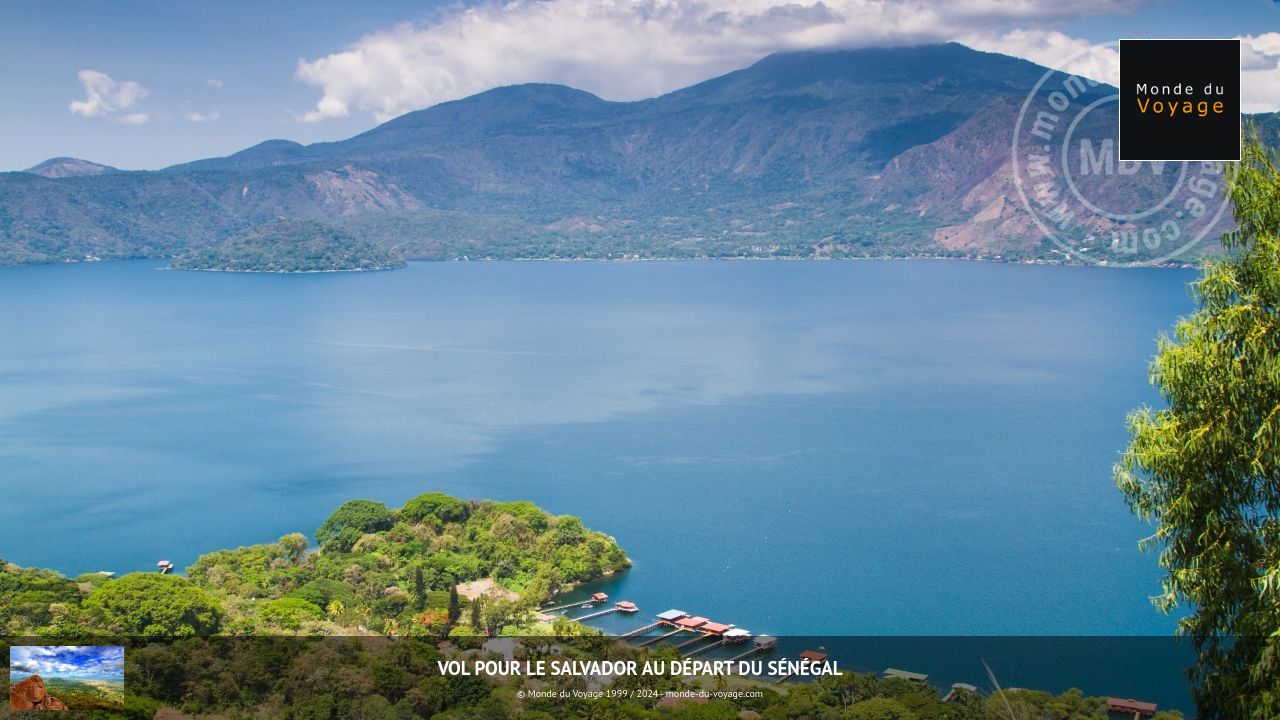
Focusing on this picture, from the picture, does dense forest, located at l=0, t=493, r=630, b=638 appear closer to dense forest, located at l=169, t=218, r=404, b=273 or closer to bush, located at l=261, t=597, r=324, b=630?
bush, located at l=261, t=597, r=324, b=630

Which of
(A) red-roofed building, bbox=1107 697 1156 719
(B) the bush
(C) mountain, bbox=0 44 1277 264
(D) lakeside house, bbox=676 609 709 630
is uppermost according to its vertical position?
(C) mountain, bbox=0 44 1277 264

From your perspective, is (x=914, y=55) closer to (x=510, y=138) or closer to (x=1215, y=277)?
(x=510, y=138)

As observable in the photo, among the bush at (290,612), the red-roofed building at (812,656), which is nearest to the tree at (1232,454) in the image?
the red-roofed building at (812,656)

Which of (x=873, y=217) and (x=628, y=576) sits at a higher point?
(x=873, y=217)

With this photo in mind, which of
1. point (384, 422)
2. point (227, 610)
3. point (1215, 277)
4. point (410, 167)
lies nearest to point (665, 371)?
point (384, 422)

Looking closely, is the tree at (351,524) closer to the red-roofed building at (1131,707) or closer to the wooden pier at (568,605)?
the wooden pier at (568,605)

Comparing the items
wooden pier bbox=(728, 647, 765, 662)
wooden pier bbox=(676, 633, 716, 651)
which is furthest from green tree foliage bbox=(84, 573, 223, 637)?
wooden pier bbox=(728, 647, 765, 662)
